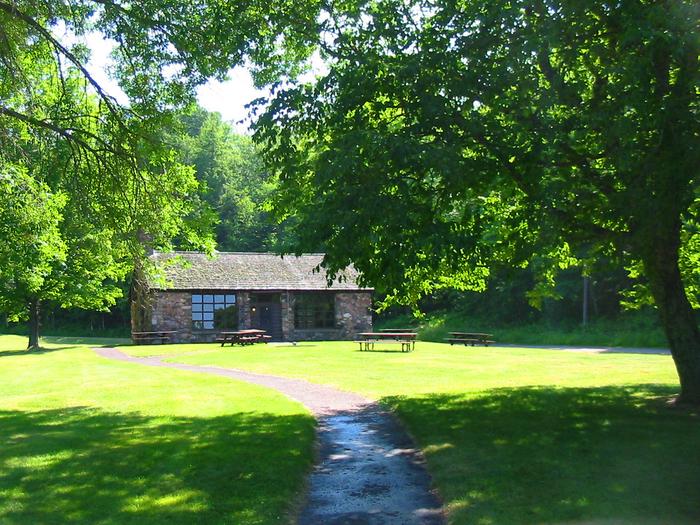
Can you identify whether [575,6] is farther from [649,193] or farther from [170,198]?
[170,198]

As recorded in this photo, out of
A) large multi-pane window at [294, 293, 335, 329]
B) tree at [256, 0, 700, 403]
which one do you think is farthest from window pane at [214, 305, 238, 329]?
tree at [256, 0, 700, 403]

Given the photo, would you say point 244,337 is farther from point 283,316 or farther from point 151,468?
point 151,468

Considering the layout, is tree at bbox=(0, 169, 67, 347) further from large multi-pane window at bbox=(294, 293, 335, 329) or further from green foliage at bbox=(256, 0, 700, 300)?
large multi-pane window at bbox=(294, 293, 335, 329)

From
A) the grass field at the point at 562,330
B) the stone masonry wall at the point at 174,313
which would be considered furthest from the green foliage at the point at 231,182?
the stone masonry wall at the point at 174,313

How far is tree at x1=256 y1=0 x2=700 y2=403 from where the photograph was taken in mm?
8586

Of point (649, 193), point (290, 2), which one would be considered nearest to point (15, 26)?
point (290, 2)

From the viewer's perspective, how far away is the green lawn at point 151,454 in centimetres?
691

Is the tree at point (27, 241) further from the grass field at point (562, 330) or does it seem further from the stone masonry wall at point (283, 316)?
the grass field at point (562, 330)

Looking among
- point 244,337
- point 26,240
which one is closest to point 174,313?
point 244,337

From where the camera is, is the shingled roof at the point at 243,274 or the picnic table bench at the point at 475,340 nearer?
the picnic table bench at the point at 475,340

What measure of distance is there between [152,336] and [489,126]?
103 ft

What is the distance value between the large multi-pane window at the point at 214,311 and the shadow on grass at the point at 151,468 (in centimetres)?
2709

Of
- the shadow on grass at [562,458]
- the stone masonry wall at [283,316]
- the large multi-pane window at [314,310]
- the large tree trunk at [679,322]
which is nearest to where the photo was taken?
the shadow on grass at [562,458]

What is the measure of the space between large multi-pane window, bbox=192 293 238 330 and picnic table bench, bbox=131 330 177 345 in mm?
1701
